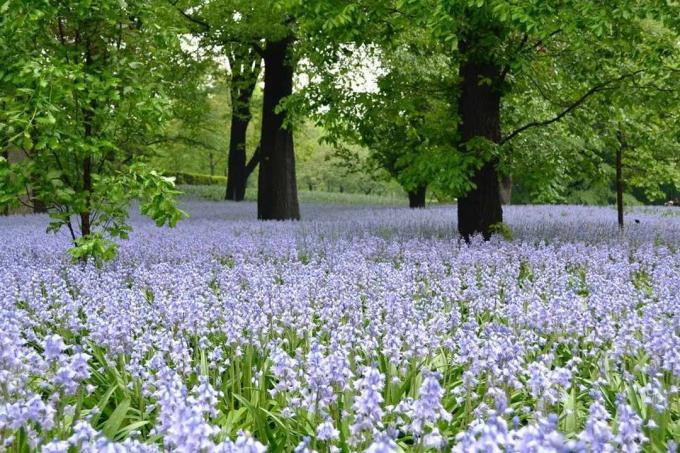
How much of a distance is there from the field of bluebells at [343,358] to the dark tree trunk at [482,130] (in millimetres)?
2665

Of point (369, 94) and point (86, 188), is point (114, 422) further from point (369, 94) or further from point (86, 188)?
point (369, 94)

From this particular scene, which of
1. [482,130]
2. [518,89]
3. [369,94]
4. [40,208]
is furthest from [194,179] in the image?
[482,130]

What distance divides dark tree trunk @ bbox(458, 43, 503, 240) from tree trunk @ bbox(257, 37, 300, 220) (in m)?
7.90

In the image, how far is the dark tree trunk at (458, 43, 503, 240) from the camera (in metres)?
11.8

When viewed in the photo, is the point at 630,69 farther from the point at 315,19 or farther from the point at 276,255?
the point at 276,255

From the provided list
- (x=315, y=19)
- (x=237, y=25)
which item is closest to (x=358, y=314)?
(x=315, y=19)

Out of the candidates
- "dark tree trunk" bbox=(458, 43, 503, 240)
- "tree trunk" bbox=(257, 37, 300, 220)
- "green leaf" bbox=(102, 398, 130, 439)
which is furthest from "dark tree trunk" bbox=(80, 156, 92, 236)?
"tree trunk" bbox=(257, 37, 300, 220)

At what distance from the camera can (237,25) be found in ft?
56.4

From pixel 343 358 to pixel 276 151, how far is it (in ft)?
53.1

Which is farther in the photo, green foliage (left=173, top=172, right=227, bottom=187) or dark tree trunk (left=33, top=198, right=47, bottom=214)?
green foliage (left=173, top=172, right=227, bottom=187)

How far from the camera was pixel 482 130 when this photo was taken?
38.7ft

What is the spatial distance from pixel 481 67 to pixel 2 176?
28.2 ft

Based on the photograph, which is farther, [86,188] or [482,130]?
[482,130]

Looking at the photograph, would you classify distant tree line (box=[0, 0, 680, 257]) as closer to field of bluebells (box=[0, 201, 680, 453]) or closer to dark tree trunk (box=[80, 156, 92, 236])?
dark tree trunk (box=[80, 156, 92, 236])
